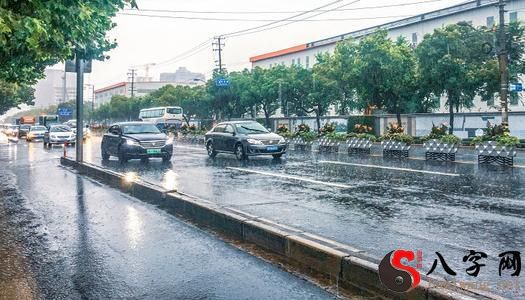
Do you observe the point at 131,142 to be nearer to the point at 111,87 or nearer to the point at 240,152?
the point at 240,152

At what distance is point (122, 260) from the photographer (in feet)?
19.2

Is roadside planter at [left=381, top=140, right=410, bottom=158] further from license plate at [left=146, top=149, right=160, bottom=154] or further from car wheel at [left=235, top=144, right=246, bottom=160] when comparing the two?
license plate at [left=146, top=149, right=160, bottom=154]

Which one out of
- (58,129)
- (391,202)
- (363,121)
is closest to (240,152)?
(391,202)

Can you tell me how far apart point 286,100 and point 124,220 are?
46335 millimetres

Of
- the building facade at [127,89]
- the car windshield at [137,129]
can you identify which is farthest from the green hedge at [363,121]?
the building facade at [127,89]

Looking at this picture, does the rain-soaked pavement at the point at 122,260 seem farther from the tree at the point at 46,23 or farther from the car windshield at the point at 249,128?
the car windshield at the point at 249,128

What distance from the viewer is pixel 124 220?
8.30 metres

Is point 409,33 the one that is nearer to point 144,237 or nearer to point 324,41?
point 324,41

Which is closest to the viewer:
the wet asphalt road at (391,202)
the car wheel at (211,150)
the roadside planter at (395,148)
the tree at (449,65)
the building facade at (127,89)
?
the wet asphalt road at (391,202)

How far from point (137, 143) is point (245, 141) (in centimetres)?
420

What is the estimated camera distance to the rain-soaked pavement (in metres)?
4.77

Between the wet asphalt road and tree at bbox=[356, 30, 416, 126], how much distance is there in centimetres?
1942

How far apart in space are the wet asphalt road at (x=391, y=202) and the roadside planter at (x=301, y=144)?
12.0 m

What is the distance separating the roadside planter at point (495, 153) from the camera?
1703cm
